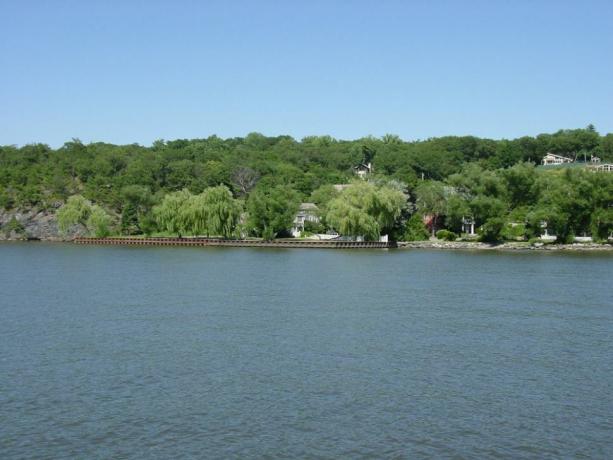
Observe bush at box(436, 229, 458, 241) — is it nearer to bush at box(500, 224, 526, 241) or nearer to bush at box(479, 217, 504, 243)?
bush at box(479, 217, 504, 243)

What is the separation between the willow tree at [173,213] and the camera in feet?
251

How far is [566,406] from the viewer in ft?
54.1

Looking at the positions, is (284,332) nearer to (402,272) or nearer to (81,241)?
(402,272)

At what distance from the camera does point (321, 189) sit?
298ft

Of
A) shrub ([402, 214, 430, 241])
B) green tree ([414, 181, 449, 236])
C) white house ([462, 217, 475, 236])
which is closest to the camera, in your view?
shrub ([402, 214, 430, 241])

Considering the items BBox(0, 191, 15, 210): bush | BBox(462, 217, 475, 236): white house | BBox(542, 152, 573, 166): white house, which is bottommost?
BBox(462, 217, 475, 236): white house

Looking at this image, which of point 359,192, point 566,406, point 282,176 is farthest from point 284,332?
point 282,176

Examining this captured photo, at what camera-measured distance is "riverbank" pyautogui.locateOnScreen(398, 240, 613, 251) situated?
7025 centimetres

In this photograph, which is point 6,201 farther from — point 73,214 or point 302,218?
point 302,218

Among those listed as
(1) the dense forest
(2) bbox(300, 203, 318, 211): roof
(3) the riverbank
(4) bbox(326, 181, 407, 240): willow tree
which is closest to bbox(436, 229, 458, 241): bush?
(1) the dense forest

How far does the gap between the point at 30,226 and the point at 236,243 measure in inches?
1326

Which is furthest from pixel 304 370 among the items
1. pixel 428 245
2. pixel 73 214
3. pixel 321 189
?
pixel 321 189

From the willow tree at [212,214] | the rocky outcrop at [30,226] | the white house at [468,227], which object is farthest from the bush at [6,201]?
the white house at [468,227]

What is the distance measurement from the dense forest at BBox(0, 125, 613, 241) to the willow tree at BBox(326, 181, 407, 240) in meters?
0.11
